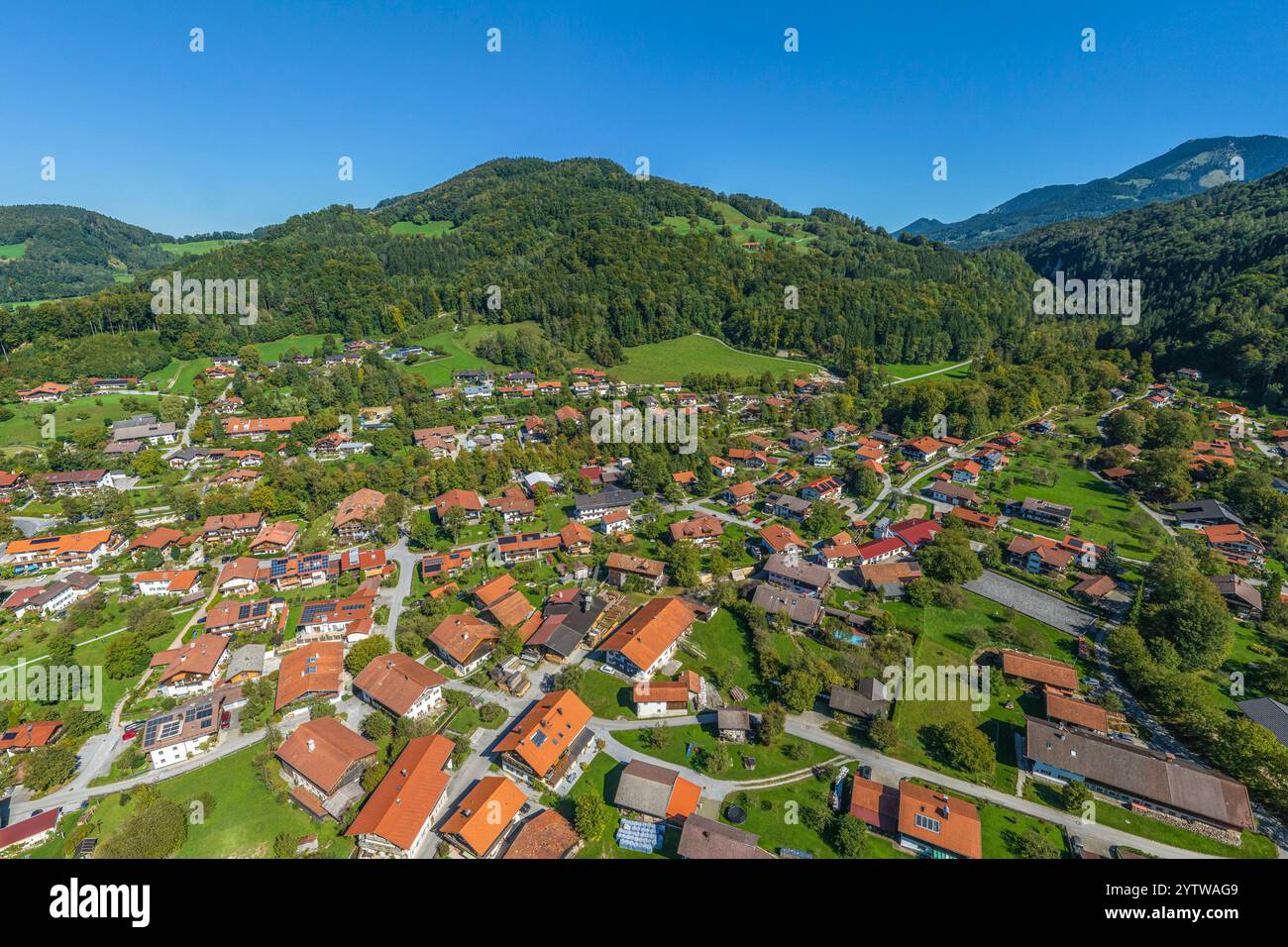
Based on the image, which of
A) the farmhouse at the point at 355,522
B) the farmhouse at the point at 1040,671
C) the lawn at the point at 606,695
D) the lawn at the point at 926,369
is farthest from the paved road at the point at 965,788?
the lawn at the point at 926,369

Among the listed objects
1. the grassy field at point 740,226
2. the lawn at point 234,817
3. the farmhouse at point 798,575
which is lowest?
the lawn at point 234,817

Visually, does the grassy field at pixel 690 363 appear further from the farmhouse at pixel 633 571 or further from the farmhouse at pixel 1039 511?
the farmhouse at pixel 633 571

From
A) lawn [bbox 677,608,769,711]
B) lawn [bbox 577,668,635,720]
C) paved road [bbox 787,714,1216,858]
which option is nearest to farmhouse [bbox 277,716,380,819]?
lawn [bbox 577,668,635,720]

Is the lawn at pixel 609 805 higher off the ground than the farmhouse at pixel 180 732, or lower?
lower

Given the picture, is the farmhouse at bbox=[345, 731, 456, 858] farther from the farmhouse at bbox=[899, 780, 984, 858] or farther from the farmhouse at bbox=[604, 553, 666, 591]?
the farmhouse at bbox=[899, 780, 984, 858]

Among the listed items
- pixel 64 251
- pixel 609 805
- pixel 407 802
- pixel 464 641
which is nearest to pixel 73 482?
pixel 464 641
